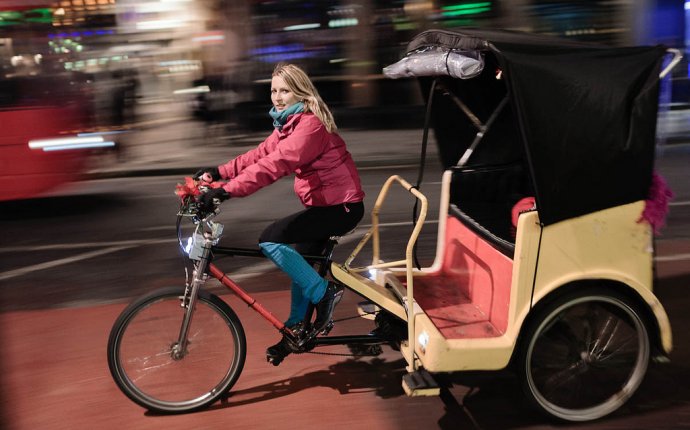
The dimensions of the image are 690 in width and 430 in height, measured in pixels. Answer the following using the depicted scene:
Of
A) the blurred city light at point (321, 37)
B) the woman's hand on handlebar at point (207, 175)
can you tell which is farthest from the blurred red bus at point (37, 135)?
the woman's hand on handlebar at point (207, 175)

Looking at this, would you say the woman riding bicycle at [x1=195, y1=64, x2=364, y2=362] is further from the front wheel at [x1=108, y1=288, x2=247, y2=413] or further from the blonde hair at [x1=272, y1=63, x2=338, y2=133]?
the front wheel at [x1=108, y1=288, x2=247, y2=413]

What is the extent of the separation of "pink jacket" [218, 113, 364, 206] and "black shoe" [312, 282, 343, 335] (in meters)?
0.48

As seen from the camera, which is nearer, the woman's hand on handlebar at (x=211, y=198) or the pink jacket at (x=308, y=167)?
the woman's hand on handlebar at (x=211, y=198)

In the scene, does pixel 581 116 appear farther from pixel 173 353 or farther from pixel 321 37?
pixel 321 37

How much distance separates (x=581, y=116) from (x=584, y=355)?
1252 mm

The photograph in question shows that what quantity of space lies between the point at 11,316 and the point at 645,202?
454cm

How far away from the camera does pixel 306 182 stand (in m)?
3.57

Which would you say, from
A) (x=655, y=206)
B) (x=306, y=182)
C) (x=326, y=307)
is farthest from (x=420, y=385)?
(x=655, y=206)

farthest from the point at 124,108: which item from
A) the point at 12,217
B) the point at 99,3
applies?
the point at 12,217

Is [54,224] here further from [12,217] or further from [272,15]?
[272,15]

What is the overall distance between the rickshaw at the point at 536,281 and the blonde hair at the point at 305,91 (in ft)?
2.13

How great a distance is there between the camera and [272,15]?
53.9 ft

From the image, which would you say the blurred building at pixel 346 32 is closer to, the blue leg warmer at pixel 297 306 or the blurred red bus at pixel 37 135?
the blurred red bus at pixel 37 135

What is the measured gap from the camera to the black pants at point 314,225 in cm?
351
